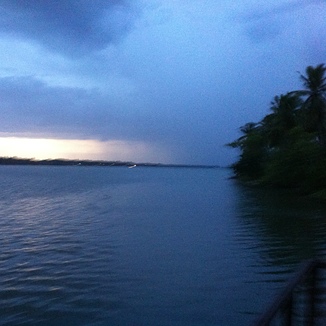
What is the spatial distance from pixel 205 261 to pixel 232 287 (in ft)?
9.48

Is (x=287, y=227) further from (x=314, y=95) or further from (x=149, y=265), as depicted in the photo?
(x=314, y=95)

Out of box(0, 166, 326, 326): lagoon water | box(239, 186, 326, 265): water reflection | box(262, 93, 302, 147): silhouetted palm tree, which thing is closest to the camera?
box(0, 166, 326, 326): lagoon water

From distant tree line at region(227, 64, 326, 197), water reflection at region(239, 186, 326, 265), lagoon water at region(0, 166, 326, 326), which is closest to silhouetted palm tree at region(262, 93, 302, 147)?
distant tree line at region(227, 64, 326, 197)

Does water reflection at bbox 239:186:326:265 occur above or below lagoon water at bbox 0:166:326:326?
above

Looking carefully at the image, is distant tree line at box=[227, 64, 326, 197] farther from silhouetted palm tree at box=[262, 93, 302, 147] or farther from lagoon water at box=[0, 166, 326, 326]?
lagoon water at box=[0, 166, 326, 326]

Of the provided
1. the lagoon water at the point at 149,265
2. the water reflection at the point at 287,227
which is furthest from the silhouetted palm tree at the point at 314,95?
the lagoon water at the point at 149,265

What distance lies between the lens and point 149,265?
13977 mm

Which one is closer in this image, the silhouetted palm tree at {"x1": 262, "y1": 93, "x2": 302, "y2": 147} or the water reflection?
the water reflection

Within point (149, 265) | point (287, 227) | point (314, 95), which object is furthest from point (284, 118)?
point (149, 265)

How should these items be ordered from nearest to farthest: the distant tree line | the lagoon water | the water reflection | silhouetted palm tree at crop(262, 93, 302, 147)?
the lagoon water, the water reflection, the distant tree line, silhouetted palm tree at crop(262, 93, 302, 147)

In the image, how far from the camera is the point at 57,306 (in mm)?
10312

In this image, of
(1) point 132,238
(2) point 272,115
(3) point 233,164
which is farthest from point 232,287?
(3) point 233,164

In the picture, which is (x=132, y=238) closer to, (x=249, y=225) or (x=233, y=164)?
(x=249, y=225)

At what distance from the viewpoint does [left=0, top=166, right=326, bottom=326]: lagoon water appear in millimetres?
9953
